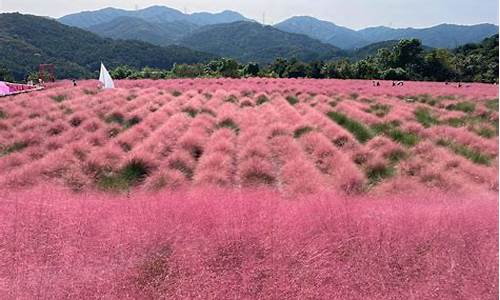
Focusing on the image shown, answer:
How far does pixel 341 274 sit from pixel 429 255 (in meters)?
0.95

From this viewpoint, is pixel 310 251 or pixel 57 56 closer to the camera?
pixel 310 251

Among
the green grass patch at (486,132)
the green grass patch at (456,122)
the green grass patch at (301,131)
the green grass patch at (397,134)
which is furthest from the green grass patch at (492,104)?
the green grass patch at (301,131)

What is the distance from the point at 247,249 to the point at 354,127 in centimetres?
922

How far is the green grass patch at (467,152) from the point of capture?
30.1 ft

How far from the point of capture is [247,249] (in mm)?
3875

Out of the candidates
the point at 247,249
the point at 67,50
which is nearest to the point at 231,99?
the point at 247,249

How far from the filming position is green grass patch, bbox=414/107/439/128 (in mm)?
13680

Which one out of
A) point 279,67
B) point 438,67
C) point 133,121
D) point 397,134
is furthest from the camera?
point 279,67

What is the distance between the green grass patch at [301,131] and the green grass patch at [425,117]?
14.9 ft

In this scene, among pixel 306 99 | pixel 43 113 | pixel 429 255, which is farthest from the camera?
pixel 306 99

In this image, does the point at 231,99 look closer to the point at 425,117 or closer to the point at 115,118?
the point at 115,118

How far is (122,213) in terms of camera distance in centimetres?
464

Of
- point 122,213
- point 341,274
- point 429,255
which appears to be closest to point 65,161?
point 122,213

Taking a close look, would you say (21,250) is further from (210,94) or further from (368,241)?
(210,94)
